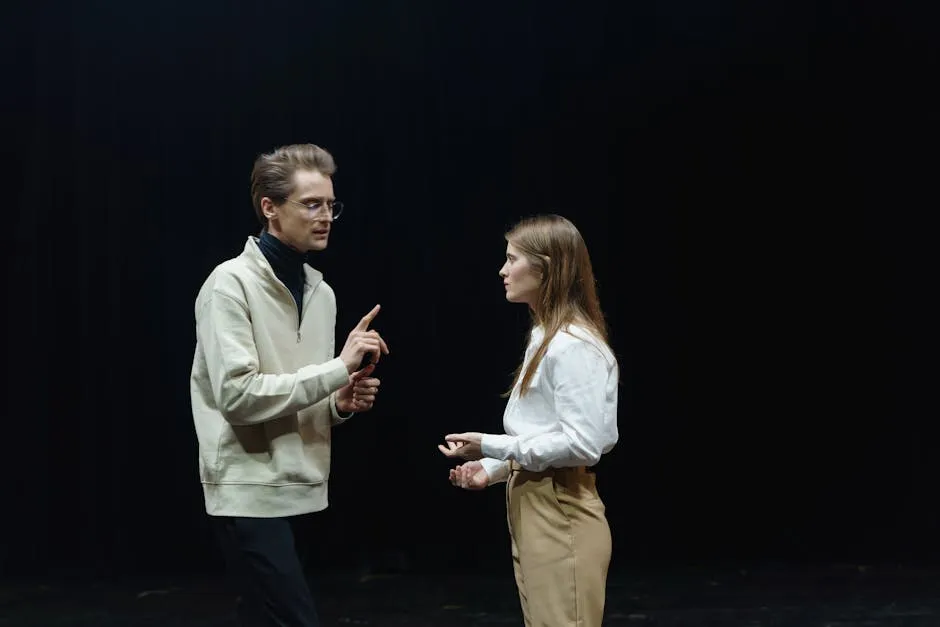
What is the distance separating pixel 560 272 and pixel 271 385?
61cm

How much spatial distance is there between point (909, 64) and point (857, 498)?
1828mm

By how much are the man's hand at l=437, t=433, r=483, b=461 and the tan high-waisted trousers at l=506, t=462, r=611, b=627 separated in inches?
4.6

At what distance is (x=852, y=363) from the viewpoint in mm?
4648

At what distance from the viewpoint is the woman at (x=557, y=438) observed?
2.09 m

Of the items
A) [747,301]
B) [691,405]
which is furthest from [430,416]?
[747,301]

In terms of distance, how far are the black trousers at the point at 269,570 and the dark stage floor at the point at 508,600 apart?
1593 millimetres

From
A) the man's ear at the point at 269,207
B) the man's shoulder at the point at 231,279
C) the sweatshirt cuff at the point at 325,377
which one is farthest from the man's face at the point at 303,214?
the sweatshirt cuff at the point at 325,377

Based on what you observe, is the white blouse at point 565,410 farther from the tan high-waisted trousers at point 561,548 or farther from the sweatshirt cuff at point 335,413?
the sweatshirt cuff at point 335,413

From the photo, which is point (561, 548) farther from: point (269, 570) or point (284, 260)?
point (284, 260)

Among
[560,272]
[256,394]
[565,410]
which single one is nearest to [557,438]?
[565,410]

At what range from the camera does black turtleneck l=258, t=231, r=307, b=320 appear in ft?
7.46

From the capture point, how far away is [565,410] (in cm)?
209

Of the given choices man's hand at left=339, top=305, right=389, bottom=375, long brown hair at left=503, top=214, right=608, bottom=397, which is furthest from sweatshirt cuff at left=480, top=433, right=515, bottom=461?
man's hand at left=339, top=305, right=389, bottom=375

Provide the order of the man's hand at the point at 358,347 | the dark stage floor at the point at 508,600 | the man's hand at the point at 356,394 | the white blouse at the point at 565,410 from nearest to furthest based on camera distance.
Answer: the white blouse at the point at 565,410
the man's hand at the point at 358,347
the man's hand at the point at 356,394
the dark stage floor at the point at 508,600
